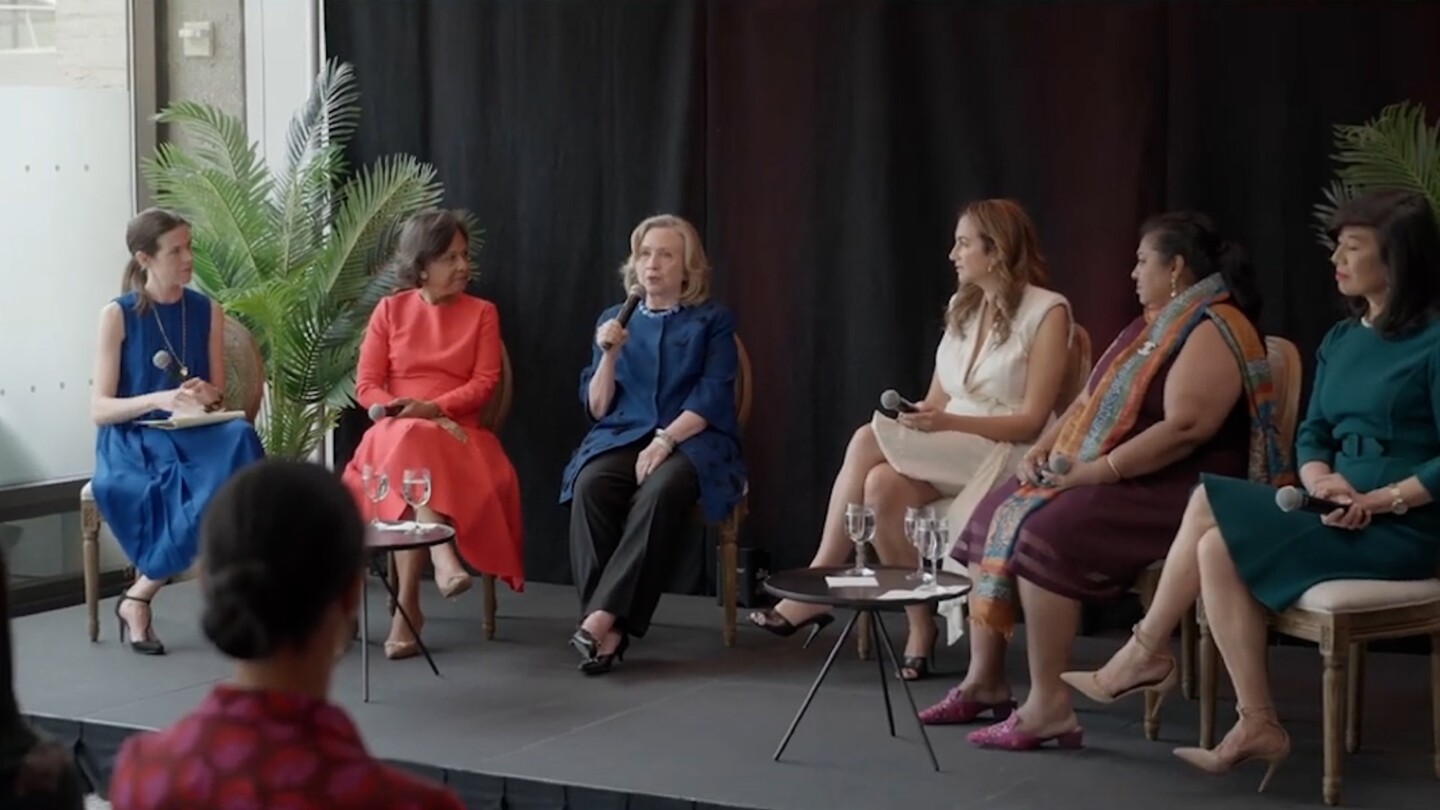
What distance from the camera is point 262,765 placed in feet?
5.65

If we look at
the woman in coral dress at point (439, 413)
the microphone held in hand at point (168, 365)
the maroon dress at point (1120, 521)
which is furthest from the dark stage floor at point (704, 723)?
the microphone held in hand at point (168, 365)

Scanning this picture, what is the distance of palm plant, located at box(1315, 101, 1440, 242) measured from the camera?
4801 millimetres

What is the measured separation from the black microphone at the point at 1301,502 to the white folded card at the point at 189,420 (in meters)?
2.93

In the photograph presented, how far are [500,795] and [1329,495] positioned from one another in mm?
1883

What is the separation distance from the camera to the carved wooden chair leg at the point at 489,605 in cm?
553

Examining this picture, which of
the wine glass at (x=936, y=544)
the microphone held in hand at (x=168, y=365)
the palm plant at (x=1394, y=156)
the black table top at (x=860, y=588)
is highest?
the palm plant at (x=1394, y=156)

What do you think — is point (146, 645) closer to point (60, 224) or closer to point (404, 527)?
point (404, 527)

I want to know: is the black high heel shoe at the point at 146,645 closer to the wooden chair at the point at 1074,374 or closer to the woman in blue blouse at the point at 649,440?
the woman in blue blouse at the point at 649,440

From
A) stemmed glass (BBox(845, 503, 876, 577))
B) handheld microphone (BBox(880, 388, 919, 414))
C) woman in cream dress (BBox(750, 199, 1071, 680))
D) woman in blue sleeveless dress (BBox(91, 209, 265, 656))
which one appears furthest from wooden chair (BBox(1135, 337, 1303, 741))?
woman in blue sleeveless dress (BBox(91, 209, 265, 656))

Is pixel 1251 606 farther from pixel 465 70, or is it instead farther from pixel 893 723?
pixel 465 70

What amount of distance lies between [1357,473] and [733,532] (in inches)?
71.4

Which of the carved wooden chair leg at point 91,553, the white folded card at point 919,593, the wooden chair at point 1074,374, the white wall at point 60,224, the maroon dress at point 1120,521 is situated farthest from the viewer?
the white wall at point 60,224

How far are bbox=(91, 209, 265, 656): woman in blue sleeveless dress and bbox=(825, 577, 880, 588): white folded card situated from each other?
1958mm

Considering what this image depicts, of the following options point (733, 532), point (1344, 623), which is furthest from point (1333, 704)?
point (733, 532)
